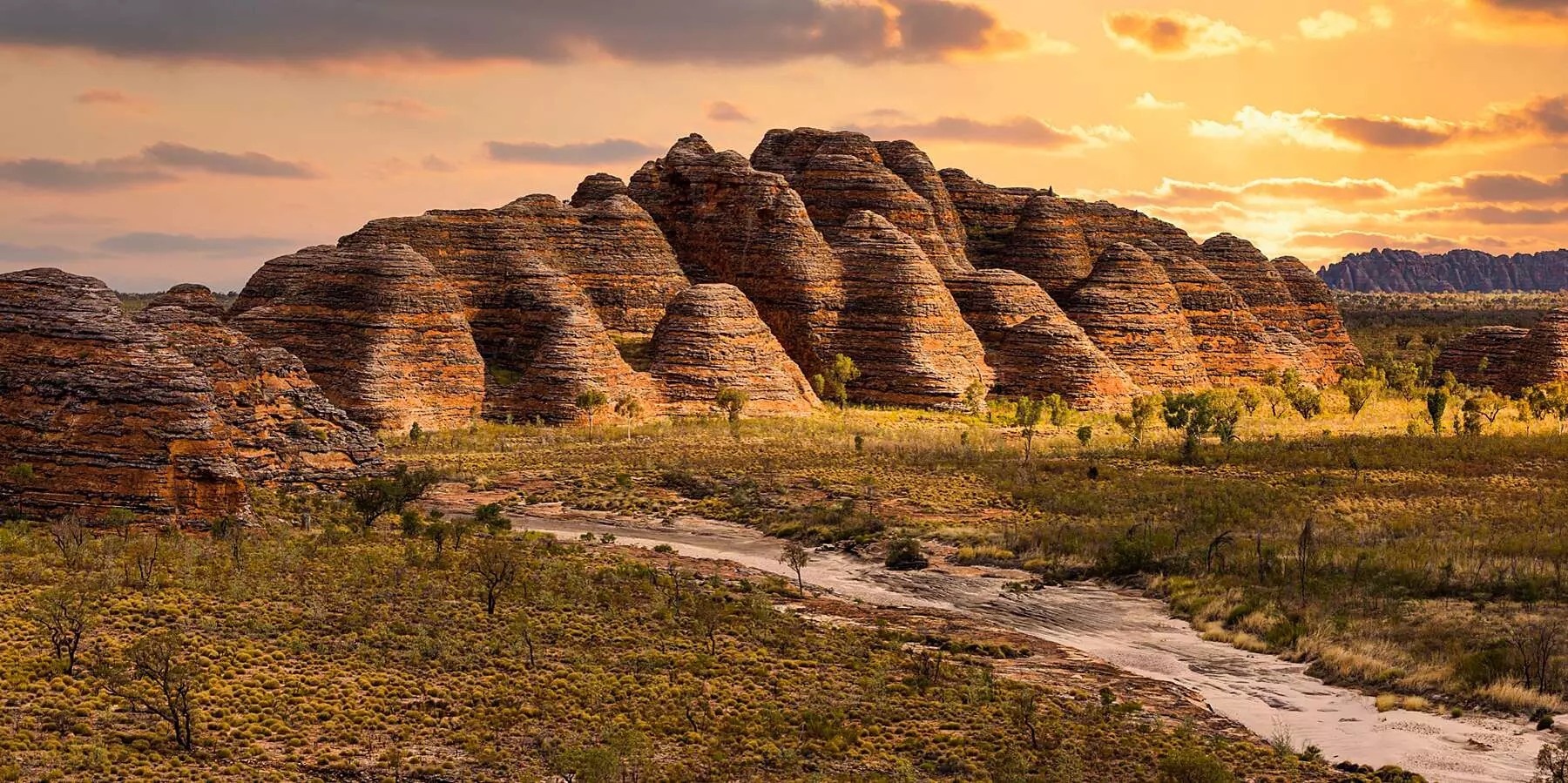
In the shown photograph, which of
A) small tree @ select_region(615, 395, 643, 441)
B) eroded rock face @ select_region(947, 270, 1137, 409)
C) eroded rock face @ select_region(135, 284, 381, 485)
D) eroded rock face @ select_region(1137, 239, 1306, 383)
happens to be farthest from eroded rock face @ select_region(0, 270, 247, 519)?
eroded rock face @ select_region(1137, 239, 1306, 383)

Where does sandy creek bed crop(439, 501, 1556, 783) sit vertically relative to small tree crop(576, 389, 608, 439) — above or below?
below

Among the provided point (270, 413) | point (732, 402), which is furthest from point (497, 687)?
point (732, 402)

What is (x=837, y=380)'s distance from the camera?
79.6 m

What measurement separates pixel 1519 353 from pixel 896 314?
166ft

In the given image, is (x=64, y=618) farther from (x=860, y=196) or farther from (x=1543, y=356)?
(x=1543, y=356)

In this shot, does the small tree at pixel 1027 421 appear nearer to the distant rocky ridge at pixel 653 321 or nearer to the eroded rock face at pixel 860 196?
the distant rocky ridge at pixel 653 321

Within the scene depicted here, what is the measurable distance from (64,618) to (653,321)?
55.0 meters

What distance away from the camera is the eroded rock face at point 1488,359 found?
100 meters

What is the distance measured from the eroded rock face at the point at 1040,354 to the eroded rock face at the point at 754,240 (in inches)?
419

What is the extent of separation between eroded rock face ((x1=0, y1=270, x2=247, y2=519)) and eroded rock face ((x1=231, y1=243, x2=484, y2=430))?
1000 inches

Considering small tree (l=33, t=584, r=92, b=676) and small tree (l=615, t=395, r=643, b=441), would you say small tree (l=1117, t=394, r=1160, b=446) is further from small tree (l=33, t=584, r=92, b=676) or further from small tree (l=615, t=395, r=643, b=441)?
small tree (l=33, t=584, r=92, b=676)

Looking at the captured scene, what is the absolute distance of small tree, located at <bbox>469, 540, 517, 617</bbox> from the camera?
3462 centimetres

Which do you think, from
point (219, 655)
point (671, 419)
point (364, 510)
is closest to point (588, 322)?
point (671, 419)

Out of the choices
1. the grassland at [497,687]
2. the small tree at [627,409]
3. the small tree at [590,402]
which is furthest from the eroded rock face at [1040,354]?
the grassland at [497,687]
